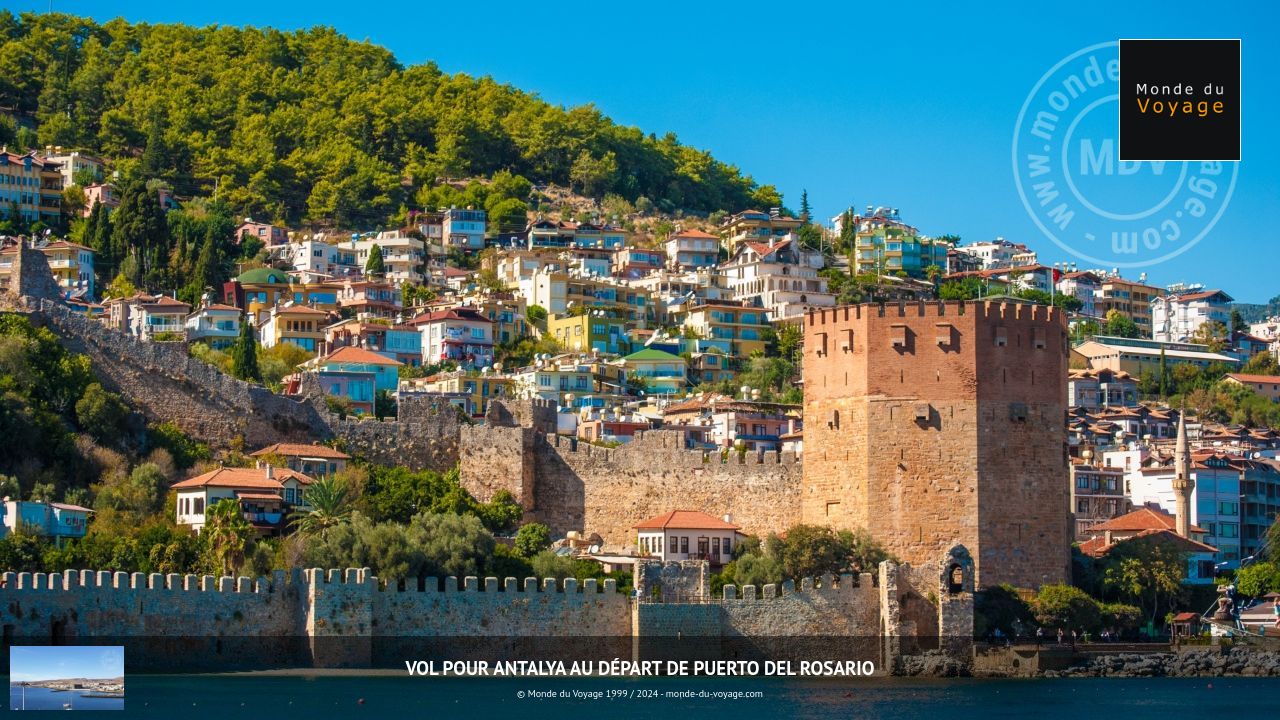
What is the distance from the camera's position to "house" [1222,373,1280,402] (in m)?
92.8

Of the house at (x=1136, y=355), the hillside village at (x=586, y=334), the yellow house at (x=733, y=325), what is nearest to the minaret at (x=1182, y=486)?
the hillside village at (x=586, y=334)

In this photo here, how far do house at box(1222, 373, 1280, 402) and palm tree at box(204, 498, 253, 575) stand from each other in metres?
54.4

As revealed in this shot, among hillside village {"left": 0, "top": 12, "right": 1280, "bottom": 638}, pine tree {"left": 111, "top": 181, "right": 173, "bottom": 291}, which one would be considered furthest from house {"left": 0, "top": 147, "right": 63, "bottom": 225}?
pine tree {"left": 111, "top": 181, "right": 173, "bottom": 291}

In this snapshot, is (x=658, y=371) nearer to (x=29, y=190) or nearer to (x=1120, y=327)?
(x=29, y=190)

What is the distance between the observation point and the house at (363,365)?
70500 mm

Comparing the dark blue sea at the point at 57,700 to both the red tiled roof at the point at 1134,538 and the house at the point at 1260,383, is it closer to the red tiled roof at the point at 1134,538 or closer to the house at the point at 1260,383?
the red tiled roof at the point at 1134,538

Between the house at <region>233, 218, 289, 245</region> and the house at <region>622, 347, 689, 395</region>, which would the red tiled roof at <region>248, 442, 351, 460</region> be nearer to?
the house at <region>622, 347, 689, 395</region>

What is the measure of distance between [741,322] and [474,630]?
47.9 metres

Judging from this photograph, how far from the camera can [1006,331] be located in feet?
163

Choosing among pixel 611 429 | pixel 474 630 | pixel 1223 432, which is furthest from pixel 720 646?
pixel 1223 432

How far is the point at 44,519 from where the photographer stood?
5006 cm

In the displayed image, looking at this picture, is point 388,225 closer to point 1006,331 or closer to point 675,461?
point 675,461

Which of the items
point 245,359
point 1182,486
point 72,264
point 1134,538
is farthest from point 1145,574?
point 72,264

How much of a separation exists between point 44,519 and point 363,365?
2219 centimetres
